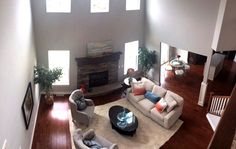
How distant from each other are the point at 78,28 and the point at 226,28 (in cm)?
515

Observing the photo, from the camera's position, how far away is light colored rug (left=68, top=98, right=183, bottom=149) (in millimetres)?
7485

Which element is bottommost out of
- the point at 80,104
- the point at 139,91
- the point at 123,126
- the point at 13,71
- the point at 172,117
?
the point at 123,126

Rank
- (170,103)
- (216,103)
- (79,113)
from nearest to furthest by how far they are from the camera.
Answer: (216,103) → (79,113) → (170,103)

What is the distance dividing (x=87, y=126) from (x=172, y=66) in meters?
5.81

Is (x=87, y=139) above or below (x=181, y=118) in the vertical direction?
above

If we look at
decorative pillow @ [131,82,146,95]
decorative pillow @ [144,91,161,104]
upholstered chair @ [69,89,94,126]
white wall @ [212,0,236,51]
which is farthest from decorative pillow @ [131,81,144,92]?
white wall @ [212,0,236,51]

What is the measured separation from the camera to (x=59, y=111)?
901cm

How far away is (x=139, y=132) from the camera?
7988 mm

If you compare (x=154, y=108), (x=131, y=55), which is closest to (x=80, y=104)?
(x=154, y=108)

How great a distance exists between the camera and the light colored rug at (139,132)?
748 centimetres

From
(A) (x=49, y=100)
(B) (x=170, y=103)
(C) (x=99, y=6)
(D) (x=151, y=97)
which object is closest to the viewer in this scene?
(B) (x=170, y=103)

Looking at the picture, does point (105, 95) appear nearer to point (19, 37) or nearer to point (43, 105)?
point (43, 105)

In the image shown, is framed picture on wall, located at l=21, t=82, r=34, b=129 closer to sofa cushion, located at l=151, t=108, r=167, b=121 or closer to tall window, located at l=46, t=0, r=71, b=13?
tall window, located at l=46, t=0, r=71, b=13

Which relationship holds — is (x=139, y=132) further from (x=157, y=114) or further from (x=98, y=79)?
(x=98, y=79)
